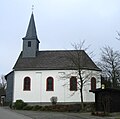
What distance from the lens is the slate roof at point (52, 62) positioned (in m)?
52.7

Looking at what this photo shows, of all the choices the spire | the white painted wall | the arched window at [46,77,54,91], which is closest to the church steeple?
the spire

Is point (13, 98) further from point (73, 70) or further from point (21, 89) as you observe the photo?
point (73, 70)

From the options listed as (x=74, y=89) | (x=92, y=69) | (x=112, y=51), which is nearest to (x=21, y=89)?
(x=74, y=89)

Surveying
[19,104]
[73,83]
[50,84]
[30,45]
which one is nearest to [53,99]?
[50,84]

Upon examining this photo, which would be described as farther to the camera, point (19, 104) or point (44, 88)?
point (44, 88)

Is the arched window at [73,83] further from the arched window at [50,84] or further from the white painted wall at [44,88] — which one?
the arched window at [50,84]

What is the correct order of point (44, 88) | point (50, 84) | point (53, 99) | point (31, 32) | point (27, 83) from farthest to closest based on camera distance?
1. point (31, 32)
2. point (27, 83)
3. point (50, 84)
4. point (44, 88)
5. point (53, 99)

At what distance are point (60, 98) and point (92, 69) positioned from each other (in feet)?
26.5

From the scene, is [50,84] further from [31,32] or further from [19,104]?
[31,32]

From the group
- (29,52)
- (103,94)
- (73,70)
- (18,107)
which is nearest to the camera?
(103,94)

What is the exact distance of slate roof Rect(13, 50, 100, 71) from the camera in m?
52.7

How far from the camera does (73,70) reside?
51.9 m

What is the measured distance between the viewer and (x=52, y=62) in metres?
53.9

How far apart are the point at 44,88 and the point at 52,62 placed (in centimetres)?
527
